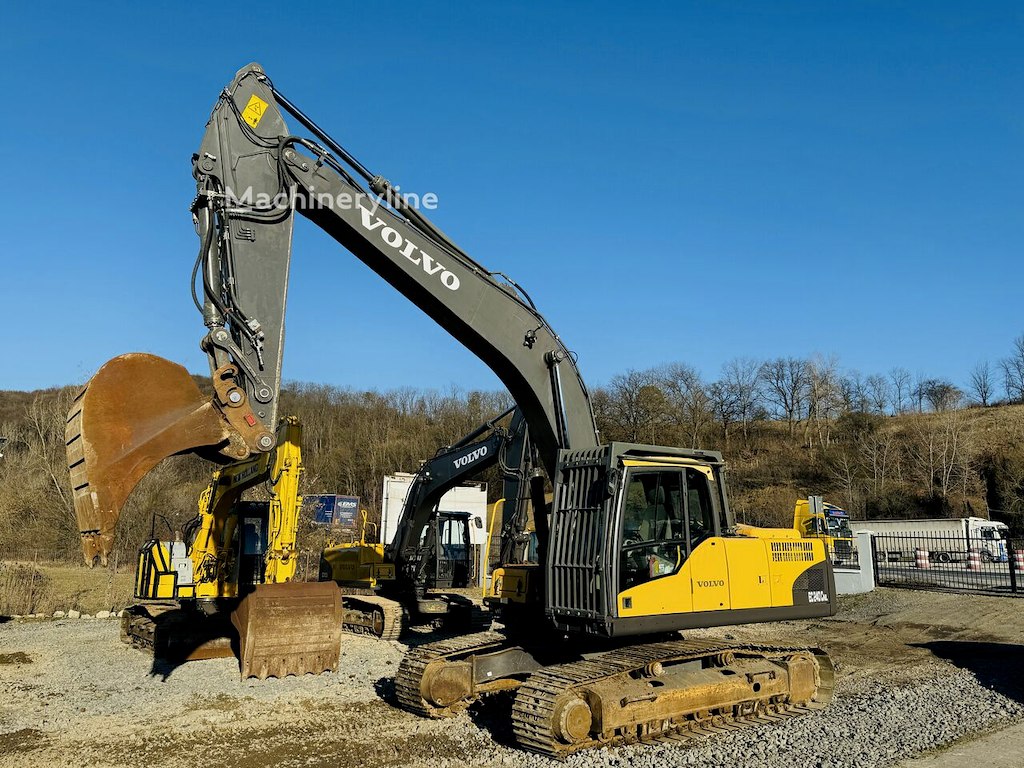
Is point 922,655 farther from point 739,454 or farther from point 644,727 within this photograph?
point 739,454

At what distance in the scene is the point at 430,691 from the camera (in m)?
7.60

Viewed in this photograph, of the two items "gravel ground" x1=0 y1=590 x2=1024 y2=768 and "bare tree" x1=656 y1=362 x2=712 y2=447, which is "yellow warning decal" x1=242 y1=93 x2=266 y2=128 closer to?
"gravel ground" x1=0 y1=590 x2=1024 y2=768

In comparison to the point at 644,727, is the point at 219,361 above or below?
above

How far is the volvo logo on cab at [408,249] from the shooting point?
24.2ft

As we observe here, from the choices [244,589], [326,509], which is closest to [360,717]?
[244,589]

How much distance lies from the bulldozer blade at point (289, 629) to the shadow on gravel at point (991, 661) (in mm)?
7724

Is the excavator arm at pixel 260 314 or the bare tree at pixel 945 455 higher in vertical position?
the bare tree at pixel 945 455

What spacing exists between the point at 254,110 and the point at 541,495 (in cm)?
469

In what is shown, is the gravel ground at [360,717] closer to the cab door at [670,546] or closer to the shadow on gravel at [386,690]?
the shadow on gravel at [386,690]

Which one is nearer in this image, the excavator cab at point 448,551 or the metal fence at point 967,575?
the excavator cab at point 448,551

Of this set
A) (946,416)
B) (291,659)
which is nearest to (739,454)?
(946,416)

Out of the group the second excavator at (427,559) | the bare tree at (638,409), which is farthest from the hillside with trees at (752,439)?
the second excavator at (427,559)

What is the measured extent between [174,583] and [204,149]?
8.06m

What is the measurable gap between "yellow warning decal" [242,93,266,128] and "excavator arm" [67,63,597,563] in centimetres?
1
